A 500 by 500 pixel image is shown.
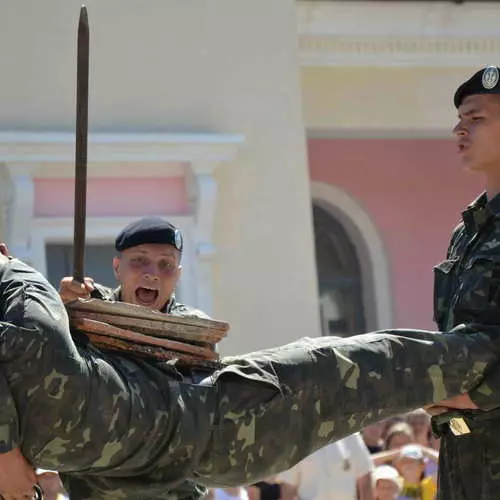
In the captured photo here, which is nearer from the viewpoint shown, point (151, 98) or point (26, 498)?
point (26, 498)

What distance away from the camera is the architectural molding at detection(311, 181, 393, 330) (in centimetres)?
1189

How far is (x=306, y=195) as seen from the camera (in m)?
10.0

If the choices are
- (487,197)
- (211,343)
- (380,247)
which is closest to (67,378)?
(211,343)

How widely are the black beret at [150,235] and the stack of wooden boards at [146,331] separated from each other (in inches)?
26.2

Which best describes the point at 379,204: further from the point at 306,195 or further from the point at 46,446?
the point at 46,446

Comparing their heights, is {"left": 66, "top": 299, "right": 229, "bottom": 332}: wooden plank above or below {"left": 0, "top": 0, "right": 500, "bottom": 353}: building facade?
below

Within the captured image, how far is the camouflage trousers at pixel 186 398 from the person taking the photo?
417cm

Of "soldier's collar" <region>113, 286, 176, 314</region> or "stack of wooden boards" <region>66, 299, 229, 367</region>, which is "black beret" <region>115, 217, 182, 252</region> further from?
"stack of wooden boards" <region>66, 299, 229, 367</region>

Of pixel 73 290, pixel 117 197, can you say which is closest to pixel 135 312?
pixel 73 290

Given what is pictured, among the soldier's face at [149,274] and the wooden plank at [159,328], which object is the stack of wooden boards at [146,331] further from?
the soldier's face at [149,274]

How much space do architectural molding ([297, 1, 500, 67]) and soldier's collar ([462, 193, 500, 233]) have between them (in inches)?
241

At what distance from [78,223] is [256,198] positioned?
5.30 meters

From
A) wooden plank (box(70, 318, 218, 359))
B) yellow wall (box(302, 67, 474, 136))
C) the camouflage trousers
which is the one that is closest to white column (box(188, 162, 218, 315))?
yellow wall (box(302, 67, 474, 136))

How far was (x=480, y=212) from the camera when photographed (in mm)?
4750
